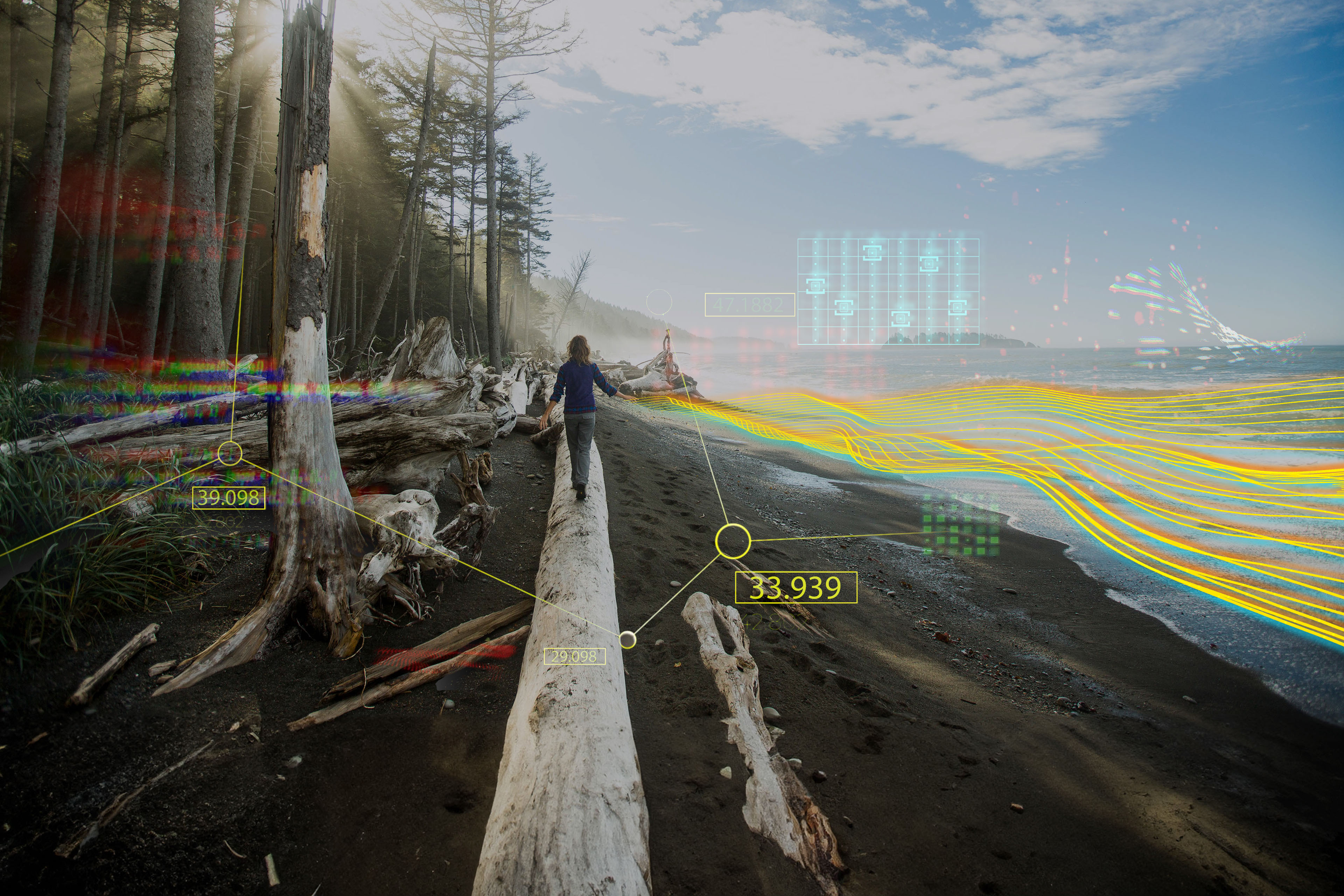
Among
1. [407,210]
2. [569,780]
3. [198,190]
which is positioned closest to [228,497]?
[569,780]

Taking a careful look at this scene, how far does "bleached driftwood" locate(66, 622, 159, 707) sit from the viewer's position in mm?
3000

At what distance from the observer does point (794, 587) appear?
591 centimetres

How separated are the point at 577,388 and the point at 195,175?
675 centimetres

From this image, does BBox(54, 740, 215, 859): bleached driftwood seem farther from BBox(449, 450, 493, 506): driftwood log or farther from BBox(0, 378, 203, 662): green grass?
BBox(449, 450, 493, 506): driftwood log

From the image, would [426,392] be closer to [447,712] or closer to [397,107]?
[447,712]

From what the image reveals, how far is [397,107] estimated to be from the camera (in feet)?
74.2

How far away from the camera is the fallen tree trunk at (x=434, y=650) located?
11.3ft

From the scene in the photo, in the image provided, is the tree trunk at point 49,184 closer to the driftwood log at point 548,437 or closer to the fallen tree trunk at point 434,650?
the driftwood log at point 548,437

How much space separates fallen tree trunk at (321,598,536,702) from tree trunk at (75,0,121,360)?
14.0 metres

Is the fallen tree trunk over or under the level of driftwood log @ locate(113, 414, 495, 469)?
under

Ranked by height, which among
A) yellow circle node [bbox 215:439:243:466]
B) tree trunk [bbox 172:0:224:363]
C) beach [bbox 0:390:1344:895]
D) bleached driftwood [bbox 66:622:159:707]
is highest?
tree trunk [bbox 172:0:224:363]

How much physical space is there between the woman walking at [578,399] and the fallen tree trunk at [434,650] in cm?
188

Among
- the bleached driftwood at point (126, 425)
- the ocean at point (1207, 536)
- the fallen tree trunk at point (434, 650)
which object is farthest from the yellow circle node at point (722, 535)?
the bleached driftwood at point (126, 425)

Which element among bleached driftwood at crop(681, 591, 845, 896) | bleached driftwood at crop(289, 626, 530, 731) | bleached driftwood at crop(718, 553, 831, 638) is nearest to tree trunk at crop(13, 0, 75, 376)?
bleached driftwood at crop(289, 626, 530, 731)
